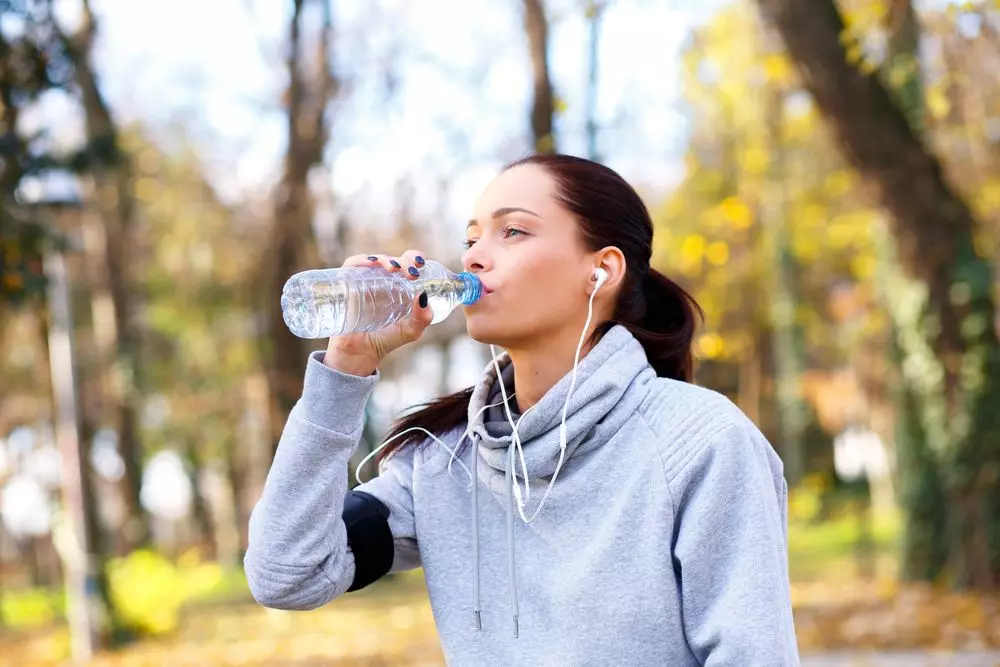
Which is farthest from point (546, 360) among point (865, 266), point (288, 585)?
point (865, 266)

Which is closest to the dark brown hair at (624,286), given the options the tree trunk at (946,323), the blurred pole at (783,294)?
the tree trunk at (946,323)

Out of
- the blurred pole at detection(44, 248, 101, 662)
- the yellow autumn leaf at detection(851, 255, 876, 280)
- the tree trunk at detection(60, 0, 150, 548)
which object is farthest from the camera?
the tree trunk at detection(60, 0, 150, 548)

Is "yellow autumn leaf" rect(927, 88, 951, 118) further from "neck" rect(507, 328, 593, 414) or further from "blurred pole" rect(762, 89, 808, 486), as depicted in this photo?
"neck" rect(507, 328, 593, 414)

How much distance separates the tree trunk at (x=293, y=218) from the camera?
13617mm

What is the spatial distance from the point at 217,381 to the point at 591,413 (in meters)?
25.4

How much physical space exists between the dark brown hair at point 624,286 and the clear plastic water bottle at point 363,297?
0.82 ft

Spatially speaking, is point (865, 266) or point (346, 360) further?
point (865, 266)

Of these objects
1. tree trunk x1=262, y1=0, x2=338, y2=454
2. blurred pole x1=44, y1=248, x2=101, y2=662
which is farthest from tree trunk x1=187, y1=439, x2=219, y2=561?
blurred pole x1=44, y1=248, x2=101, y2=662

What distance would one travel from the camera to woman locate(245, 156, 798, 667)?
212 cm

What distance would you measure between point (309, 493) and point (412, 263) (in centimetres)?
52

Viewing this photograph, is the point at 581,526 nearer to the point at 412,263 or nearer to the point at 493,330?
the point at 493,330

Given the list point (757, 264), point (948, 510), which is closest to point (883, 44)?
point (948, 510)

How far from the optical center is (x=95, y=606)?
12578 millimetres

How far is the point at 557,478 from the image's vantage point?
7.70ft
